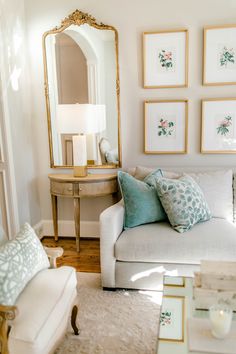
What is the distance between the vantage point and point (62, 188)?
312cm

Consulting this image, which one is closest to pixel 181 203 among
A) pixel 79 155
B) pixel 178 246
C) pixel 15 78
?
pixel 178 246

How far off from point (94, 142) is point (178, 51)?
1.17 meters

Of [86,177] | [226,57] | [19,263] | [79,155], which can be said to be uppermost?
[226,57]

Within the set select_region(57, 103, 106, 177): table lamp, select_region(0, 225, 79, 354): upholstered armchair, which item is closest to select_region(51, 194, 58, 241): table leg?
select_region(57, 103, 106, 177): table lamp

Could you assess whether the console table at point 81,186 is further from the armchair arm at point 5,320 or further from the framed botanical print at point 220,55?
the armchair arm at point 5,320

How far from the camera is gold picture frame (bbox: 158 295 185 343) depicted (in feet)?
4.55

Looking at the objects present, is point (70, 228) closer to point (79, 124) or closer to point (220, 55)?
point (79, 124)

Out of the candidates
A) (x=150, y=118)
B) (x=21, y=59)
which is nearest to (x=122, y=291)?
(x=150, y=118)

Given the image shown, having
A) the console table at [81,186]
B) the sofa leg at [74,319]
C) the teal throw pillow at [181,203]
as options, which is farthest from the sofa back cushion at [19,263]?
the console table at [81,186]

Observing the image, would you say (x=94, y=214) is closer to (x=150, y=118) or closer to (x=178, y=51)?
(x=150, y=118)

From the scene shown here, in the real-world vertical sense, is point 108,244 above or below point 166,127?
below

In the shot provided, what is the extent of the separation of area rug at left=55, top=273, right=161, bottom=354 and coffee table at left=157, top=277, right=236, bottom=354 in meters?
0.39

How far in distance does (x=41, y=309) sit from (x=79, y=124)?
1806 mm

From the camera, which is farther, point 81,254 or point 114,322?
point 81,254
